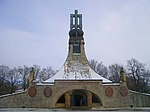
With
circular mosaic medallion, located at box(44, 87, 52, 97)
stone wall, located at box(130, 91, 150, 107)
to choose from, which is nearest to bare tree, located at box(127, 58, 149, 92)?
stone wall, located at box(130, 91, 150, 107)

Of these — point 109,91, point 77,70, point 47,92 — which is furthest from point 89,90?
point 47,92

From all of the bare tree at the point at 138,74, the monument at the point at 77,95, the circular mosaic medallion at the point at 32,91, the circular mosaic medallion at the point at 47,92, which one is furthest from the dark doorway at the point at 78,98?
the bare tree at the point at 138,74

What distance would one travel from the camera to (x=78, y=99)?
2658 cm

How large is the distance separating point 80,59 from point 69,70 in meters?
3.17

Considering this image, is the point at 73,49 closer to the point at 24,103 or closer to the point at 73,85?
the point at 73,85

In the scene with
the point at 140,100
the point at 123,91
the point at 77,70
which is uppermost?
the point at 77,70

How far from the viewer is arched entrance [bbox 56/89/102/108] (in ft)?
84.6

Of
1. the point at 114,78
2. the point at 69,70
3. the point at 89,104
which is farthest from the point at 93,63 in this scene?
the point at 89,104

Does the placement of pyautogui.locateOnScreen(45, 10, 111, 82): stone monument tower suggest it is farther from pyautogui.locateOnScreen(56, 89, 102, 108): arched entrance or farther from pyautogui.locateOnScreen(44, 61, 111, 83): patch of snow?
pyautogui.locateOnScreen(56, 89, 102, 108): arched entrance

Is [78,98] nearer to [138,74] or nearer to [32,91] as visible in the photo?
[32,91]

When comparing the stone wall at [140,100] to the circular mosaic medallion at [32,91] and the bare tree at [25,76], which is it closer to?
the circular mosaic medallion at [32,91]

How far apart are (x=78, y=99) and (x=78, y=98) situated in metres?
0.14

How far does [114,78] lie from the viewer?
47.2m

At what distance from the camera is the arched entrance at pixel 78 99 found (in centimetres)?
2578
